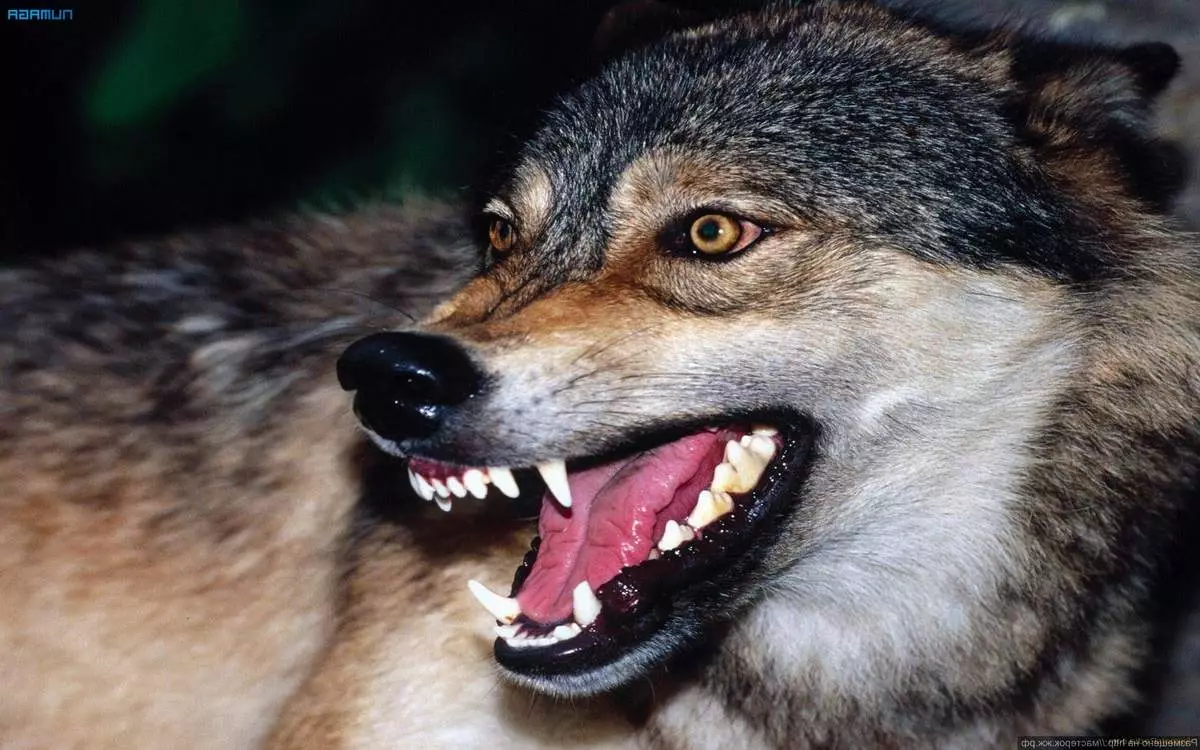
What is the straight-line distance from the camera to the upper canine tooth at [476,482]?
6.72 ft

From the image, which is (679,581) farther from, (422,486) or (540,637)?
(422,486)

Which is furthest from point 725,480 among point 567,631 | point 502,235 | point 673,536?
point 502,235

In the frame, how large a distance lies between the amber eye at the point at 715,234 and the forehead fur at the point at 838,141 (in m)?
0.07

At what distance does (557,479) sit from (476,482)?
0.47 feet

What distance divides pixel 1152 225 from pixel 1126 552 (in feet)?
2.05

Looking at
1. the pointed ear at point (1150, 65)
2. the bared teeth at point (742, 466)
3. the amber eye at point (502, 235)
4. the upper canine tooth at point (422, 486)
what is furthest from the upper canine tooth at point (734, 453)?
the pointed ear at point (1150, 65)

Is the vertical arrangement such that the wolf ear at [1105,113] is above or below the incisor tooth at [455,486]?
above

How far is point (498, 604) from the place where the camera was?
79.5 inches

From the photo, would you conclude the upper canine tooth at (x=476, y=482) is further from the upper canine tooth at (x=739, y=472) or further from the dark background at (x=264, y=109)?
the dark background at (x=264, y=109)

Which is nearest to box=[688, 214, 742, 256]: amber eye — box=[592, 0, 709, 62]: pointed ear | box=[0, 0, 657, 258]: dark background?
box=[592, 0, 709, 62]: pointed ear

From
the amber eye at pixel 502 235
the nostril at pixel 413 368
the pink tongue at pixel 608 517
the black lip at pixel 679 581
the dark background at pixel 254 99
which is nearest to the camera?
the nostril at pixel 413 368

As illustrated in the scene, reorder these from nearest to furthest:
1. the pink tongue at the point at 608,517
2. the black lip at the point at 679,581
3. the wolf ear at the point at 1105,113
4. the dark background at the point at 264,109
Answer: the black lip at the point at 679,581 < the pink tongue at the point at 608,517 < the wolf ear at the point at 1105,113 < the dark background at the point at 264,109

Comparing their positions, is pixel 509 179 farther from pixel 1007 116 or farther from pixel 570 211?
pixel 1007 116

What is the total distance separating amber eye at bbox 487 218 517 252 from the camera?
2.51 m
